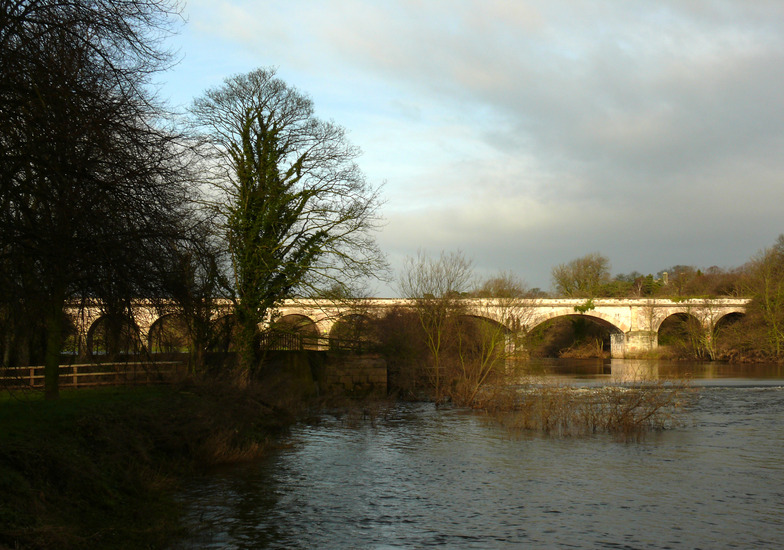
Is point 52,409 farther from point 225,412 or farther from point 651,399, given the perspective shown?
point 651,399

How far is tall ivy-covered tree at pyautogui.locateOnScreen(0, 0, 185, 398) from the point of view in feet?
21.1

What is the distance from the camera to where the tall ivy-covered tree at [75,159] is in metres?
6.45

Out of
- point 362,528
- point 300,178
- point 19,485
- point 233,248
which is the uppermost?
point 300,178

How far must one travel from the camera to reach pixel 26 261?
22.8 ft

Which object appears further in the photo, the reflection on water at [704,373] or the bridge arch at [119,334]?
the reflection on water at [704,373]

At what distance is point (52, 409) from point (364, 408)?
1119 centimetres

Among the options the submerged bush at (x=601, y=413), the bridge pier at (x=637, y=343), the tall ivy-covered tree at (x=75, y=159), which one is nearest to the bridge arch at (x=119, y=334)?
the tall ivy-covered tree at (x=75, y=159)

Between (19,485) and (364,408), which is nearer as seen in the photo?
(19,485)

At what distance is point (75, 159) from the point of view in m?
6.71

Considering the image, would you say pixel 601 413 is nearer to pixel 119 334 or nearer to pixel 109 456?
pixel 109 456

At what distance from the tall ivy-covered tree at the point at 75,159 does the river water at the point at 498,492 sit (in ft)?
11.8

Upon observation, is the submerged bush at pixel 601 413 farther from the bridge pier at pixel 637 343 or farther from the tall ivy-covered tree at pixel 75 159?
the bridge pier at pixel 637 343

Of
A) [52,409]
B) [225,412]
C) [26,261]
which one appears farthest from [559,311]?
[26,261]

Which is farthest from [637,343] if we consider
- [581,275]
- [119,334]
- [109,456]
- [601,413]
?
[119,334]
